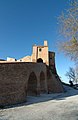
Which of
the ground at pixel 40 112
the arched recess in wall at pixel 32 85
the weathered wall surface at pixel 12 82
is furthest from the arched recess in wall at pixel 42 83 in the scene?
the ground at pixel 40 112

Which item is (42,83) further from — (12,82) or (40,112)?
(40,112)

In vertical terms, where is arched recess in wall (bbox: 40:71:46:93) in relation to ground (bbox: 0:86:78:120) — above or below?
above

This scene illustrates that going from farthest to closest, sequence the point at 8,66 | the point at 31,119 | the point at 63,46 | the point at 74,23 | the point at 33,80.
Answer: the point at 33,80 < the point at 8,66 < the point at 63,46 < the point at 74,23 < the point at 31,119

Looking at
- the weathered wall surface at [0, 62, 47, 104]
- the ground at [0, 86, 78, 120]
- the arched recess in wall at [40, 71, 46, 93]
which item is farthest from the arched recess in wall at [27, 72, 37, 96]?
the ground at [0, 86, 78, 120]

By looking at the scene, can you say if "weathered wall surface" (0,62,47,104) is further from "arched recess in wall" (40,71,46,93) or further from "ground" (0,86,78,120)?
"arched recess in wall" (40,71,46,93)

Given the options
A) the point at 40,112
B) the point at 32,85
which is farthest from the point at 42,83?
the point at 40,112

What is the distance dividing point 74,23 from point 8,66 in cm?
664

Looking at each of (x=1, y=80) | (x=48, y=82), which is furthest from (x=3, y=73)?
(x=48, y=82)

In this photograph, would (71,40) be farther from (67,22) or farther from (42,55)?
(42,55)

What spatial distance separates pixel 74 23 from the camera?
9.47 metres

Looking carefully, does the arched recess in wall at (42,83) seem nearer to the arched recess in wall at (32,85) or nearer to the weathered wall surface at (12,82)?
the arched recess in wall at (32,85)

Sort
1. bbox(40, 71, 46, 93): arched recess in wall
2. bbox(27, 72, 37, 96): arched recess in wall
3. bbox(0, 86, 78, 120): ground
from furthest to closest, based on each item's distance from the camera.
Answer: bbox(40, 71, 46, 93): arched recess in wall → bbox(27, 72, 37, 96): arched recess in wall → bbox(0, 86, 78, 120): ground

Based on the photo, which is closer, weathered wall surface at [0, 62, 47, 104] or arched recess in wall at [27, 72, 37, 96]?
weathered wall surface at [0, 62, 47, 104]

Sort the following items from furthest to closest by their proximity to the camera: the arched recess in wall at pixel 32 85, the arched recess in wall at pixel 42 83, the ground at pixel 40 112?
the arched recess in wall at pixel 42 83 < the arched recess in wall at pixel 32 85 < the ground at pixel 40 112
